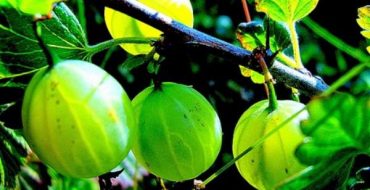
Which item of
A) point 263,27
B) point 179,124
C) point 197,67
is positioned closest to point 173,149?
point 179,124

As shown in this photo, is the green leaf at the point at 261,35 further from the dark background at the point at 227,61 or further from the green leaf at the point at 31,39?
the dark background at the point at 227,61

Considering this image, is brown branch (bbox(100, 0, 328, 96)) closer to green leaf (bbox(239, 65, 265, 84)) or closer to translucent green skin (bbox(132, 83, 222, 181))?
translucent green skin (bbox(132, 83, 222, 181))

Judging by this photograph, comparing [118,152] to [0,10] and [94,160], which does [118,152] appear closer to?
[94,160]

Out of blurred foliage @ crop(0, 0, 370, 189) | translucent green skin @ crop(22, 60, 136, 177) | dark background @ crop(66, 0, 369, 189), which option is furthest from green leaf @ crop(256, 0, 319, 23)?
dark background @ crop(66, 0, 369, 189)

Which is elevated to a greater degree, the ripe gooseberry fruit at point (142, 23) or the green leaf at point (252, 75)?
the ripe gooseberry fruit at point (142, 23)

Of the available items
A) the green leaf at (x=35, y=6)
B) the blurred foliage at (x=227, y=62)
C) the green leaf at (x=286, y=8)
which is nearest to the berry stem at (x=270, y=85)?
the green leaf at (x=286, y=8)

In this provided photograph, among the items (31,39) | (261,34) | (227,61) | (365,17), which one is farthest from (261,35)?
(227,61)
